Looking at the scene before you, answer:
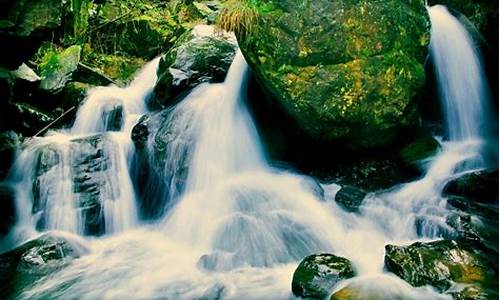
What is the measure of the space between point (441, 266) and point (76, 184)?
166 inches

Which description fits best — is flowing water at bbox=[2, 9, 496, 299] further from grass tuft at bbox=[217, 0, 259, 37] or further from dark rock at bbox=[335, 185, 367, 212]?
grass tuft at bbox=[217, 0, 259, 37]

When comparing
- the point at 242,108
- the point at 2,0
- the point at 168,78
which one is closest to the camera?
the point at 2,0

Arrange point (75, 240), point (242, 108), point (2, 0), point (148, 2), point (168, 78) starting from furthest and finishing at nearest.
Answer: point (148, 2), point (168, 78), point (242, 108), point (75, 240), point (2, 0)

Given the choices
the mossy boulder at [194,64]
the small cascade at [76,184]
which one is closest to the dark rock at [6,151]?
the small cascade at [76,184]

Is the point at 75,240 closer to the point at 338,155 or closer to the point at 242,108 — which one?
the point at 242,108

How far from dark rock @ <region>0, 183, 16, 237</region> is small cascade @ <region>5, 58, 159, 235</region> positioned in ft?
0.22

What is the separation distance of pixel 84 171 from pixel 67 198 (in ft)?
1.35

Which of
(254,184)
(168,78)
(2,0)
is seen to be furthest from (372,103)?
(2,0)

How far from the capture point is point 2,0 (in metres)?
4.94

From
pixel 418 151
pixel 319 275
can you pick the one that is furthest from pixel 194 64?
pixel 319 275

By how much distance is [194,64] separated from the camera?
294 inches

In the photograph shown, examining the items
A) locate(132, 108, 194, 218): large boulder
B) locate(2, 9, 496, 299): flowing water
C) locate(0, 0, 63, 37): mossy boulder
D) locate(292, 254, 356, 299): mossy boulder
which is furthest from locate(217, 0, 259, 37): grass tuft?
locate(292, 254, 356, 299): mossy boulder

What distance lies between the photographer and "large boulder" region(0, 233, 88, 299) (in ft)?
15.4

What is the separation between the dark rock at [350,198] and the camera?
218 inches
